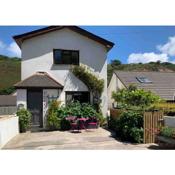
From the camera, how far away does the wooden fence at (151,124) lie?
11344 millimetres

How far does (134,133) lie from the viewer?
37.0 feet

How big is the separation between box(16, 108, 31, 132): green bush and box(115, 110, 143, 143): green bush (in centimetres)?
539

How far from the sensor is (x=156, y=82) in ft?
85.4

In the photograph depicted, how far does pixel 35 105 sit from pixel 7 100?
20.8 meters

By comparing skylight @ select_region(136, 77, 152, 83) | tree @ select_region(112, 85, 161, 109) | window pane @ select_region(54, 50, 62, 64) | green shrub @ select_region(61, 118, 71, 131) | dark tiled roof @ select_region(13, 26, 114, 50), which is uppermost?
dark tiled roof @ select_region(13, 26, 114, 50)

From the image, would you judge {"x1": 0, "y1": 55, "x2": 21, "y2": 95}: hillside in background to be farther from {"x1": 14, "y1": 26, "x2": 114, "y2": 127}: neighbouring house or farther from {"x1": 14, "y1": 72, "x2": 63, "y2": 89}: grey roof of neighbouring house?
{"x1": 14, "y1": 72, "x2": 63, "y2": 89}: grey roof of neighbouring house

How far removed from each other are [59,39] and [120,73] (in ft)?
37.1

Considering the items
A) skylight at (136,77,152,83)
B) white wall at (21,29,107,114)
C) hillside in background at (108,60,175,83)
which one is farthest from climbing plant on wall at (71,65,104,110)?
hillside in background at (108,60,175,83)

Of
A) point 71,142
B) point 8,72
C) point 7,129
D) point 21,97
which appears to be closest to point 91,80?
point 21,97

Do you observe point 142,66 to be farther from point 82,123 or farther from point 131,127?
point 131,127

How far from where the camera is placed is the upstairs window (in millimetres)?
16688


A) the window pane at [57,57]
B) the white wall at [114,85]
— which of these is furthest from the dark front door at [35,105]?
the white wall at [114,85]
